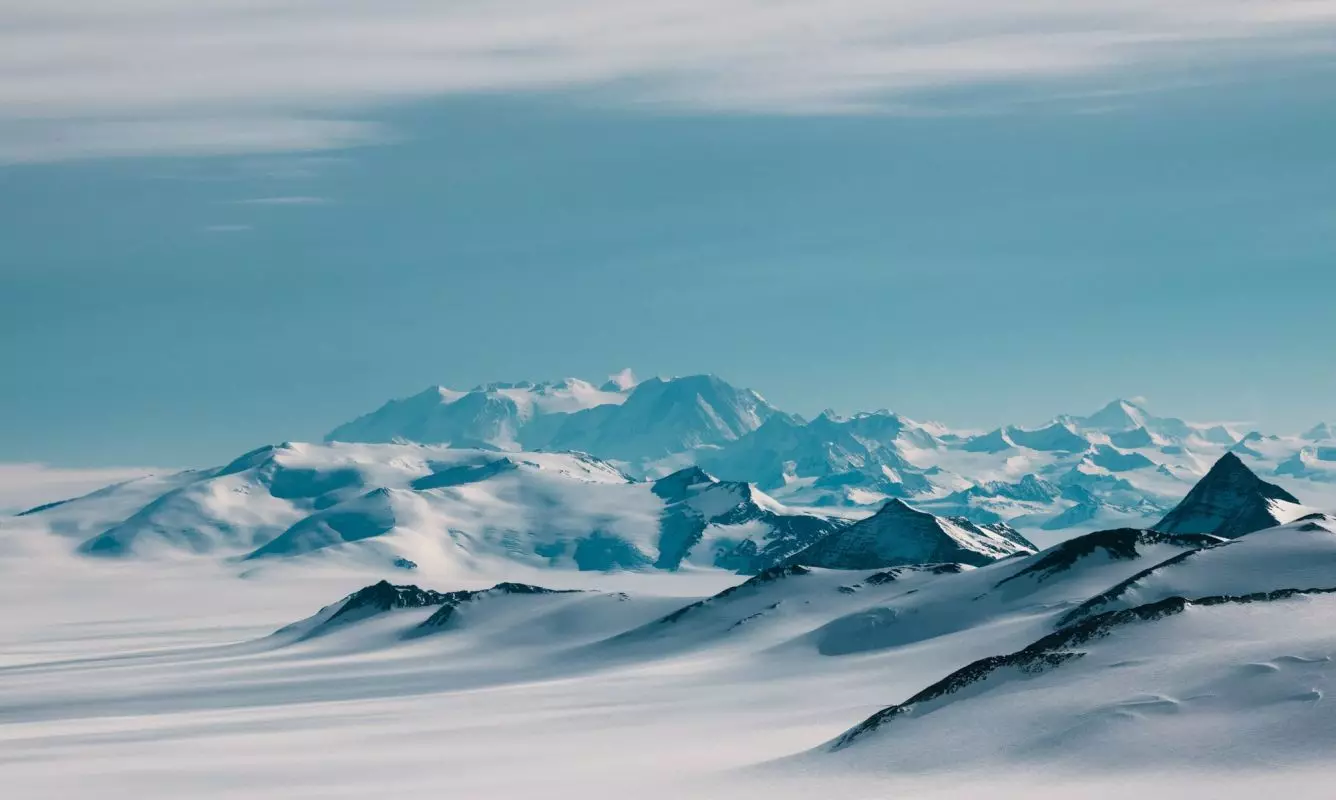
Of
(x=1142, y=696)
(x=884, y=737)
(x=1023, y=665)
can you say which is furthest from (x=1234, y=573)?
(x=884, y=737)

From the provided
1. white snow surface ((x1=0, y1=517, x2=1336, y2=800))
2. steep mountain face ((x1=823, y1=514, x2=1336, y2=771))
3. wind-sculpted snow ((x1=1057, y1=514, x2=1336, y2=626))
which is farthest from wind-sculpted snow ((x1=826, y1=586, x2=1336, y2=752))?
wind-sculpted snow ((x1=1057, y1=514, x2=1336, y2=626))

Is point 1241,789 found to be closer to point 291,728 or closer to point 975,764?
point 975,764

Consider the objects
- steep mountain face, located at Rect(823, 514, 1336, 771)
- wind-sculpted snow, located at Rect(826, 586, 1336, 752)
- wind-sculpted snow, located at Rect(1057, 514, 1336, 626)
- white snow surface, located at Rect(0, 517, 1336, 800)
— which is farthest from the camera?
wind-sculpted snow, located at Rect(1057, 514, 1336, 626)

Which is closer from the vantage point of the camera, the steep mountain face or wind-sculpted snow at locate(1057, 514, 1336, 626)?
the steep mountain face

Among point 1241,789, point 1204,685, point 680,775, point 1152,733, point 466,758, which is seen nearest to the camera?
point 1241,789

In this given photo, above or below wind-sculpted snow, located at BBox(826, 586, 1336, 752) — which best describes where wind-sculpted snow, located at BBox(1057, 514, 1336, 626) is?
above

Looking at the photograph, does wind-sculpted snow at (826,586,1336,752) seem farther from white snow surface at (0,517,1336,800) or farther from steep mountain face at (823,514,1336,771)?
white snow surface at (0,517,1336,800)

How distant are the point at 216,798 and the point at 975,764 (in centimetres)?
5285

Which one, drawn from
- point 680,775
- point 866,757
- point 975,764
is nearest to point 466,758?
point 680,775

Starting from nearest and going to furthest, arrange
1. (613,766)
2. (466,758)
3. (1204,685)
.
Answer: (1204,685) → (613,766) → (466,758)

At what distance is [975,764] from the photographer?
98938 millimetres

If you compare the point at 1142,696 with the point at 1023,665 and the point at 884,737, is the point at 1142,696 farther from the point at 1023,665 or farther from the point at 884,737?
the point at 884,737

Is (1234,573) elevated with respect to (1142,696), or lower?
elevated

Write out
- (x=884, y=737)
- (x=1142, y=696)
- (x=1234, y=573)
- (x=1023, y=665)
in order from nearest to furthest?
1. (x=1142, y=696)
2. (x=884, y=737)
3. (x=1023, y=665)
4. (x=1234, y=573)
